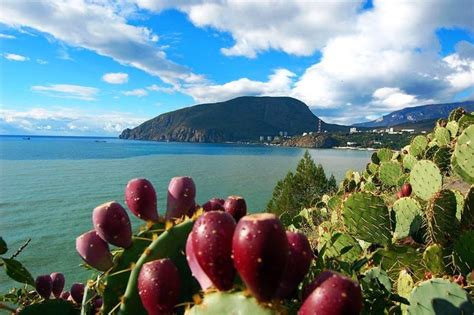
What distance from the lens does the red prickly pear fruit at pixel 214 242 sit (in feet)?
2.76

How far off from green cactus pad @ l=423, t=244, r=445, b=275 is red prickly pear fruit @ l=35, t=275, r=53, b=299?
2.31 meters

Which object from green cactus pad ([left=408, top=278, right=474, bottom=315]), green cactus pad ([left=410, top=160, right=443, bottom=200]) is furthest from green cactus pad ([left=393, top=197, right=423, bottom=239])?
green cactus pad ([left=408, top=278, right=474, bottom=315])

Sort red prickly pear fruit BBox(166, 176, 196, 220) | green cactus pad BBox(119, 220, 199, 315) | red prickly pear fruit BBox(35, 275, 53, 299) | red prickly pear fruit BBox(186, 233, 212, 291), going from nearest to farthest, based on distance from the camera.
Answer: red prickly pear fruit BBox(186, 233, 212, 291) < green cactus pad BBox(119, 220, 199, 315) < red prickly pear fruit BBox(166, 176, 196, 220) < red prickly pear fruit BBox(35, 275, 53, 299)

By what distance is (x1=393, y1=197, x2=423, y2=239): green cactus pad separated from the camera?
3303 millimetres

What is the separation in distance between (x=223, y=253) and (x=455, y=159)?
3995mm

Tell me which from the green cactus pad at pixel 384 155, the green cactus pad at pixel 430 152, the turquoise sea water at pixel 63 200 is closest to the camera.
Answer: the green cactus pad at pixel 430 152

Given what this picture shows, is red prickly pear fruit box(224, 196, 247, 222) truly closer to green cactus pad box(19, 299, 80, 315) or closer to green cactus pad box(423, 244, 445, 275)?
green cactus pad box(19, 299, 80, 315)

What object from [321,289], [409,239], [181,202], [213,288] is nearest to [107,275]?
[181,202]

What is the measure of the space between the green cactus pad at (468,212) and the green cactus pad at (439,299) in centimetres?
136

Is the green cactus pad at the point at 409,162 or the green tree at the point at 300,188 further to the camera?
the green tree at the point at 300,188

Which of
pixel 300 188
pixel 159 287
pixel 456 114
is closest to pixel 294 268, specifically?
pixel 159 287

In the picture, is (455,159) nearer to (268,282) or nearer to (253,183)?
(268,282)

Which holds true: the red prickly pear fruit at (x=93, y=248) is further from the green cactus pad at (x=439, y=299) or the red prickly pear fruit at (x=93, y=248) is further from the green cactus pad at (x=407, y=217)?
the green cactus pad at (x=407, y=217)

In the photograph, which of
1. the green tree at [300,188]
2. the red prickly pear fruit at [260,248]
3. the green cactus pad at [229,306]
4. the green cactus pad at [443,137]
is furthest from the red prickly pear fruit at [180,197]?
the green tree at [300,188]
